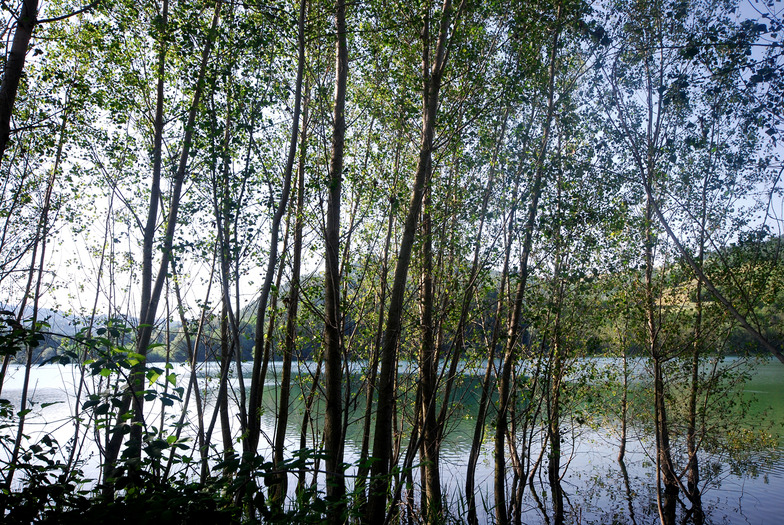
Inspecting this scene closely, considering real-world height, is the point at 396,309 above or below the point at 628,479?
above

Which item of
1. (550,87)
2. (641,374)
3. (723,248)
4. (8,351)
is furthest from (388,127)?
(641,374)

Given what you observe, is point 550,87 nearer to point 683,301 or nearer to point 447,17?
point 447,17

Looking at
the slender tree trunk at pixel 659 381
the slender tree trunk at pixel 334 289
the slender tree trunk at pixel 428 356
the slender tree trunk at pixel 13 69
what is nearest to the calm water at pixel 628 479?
the slender tree trunk at pixel 659 381

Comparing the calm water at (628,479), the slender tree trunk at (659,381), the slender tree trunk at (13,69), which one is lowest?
the calm water at (628,479)

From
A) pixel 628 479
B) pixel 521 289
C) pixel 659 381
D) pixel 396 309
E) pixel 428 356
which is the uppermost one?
pixel 521 289

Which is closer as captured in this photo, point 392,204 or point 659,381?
point 392,204

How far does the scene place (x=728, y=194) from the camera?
31.9 feet

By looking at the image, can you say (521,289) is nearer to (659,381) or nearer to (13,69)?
(659,381)

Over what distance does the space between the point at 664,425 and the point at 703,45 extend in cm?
771

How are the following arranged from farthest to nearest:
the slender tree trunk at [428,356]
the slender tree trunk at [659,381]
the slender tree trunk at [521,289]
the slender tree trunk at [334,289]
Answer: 1. the slender tree trunk at [659,381]
2. the slender tree trunk at [521,289]
3. the slender tree trunk at [428,356]
4. the slender tree trunk at [334,289]

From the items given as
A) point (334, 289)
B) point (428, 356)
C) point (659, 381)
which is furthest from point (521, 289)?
point (659, 381)

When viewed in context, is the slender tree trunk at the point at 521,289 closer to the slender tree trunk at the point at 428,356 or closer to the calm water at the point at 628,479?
the calm water at the point at 628,479

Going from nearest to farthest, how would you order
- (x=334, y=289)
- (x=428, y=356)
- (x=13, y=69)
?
1. (x=13, y=69)
2. (x=334, y=289)
3. (x=428, y=356)

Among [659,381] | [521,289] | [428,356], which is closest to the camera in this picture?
[428,356]
